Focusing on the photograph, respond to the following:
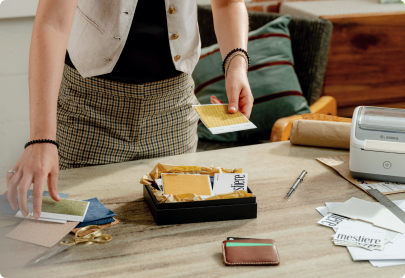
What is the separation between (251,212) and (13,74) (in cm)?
185

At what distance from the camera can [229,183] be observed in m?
0.95

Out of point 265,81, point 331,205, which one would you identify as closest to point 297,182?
point 331,205

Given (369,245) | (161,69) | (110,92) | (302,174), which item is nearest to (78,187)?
(110,92)

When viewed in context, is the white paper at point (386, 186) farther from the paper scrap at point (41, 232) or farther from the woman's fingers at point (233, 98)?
the paper scrap at point (41, 232)

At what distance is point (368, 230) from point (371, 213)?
0.23ft

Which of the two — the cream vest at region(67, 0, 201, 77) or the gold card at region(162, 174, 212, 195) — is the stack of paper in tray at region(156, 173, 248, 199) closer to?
the gold card at region(162, 174, 212, 195)

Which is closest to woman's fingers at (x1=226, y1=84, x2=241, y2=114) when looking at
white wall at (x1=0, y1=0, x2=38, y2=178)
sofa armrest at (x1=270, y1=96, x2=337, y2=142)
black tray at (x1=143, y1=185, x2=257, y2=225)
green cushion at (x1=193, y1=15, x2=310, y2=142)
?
black tray at (x1=143, y1=185, x2=257, y2=225)

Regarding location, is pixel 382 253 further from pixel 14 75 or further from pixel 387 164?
pixel 14 75

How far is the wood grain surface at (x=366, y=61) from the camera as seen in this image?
7.57 ft

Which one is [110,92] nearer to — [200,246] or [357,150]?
[200,246]

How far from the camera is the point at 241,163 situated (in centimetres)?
119

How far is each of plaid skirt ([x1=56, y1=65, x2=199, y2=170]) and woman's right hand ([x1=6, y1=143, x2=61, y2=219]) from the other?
445 mm

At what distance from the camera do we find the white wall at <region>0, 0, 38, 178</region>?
2.20 metres

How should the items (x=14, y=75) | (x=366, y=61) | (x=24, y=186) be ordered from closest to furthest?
(x=24, y=186) → (x=14, y=75) → (x=366, y=61)
